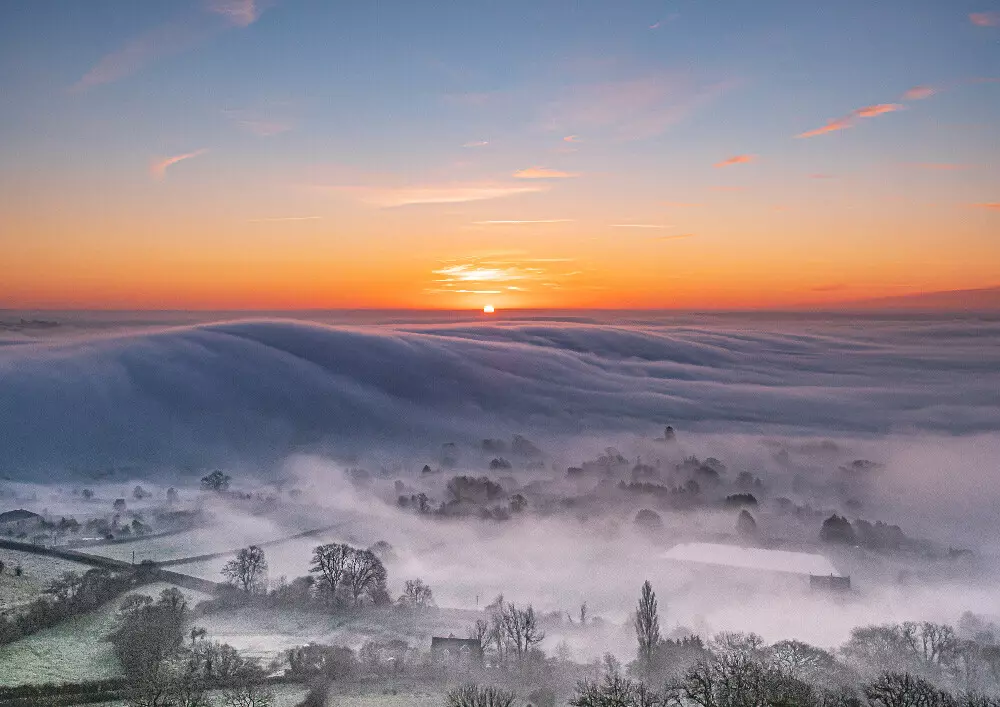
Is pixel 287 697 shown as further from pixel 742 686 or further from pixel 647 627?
pixel 742 686

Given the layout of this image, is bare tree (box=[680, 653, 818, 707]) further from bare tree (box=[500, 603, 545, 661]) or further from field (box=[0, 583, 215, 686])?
field (box=[0, 583, 215, 686])

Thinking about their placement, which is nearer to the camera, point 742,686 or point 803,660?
point 742,686

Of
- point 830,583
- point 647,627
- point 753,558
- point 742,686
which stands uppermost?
point 742,686

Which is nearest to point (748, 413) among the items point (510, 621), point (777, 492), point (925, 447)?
point (925, 447)

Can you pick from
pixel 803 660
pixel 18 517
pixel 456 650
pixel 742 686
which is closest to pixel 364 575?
pixel 456 650

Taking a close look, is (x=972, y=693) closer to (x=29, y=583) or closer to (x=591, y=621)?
(x=591, y=621)

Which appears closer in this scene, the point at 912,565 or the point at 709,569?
the point at 709,569
